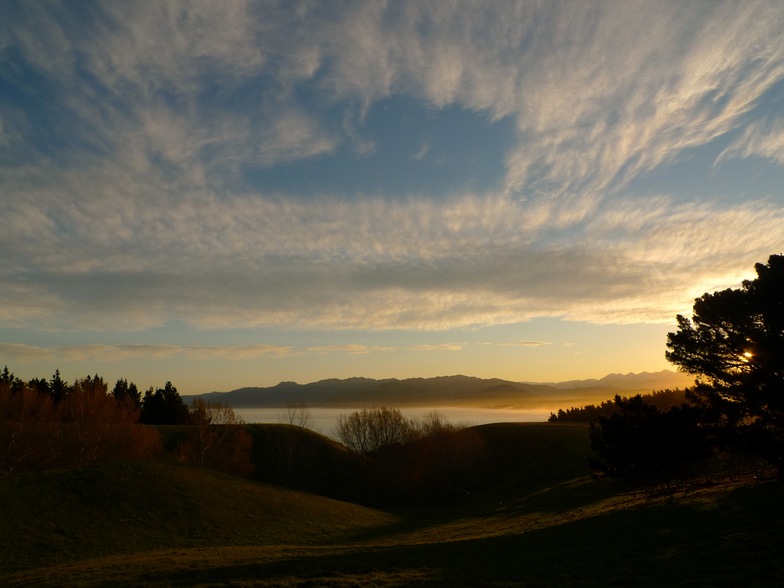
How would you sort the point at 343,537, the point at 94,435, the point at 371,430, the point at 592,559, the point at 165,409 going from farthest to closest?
the point at 165,409
the point at 371,430
the point at 94,435
the point at 343,537
the point at 592,559

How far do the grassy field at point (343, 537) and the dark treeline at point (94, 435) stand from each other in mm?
22261

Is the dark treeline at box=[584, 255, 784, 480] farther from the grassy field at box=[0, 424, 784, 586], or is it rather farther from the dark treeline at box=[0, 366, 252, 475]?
the dark treeline at box=[0, 366, 252, 475]

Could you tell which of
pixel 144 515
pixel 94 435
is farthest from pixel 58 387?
pixel 144 515

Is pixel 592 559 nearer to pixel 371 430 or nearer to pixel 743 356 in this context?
pixel 743 356

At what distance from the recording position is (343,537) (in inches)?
1638

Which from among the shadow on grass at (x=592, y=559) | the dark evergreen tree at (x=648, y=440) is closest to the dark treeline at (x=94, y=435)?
the shadow on grass at (x=592, y=559)

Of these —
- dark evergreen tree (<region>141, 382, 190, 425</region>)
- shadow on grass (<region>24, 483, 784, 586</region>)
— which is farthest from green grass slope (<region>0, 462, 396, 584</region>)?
dark evergreen tree (<region>141, 382, 190, 425</region>)

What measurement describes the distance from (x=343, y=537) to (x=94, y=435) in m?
47.2

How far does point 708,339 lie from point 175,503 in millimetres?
43736

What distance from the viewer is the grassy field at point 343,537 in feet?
57.4

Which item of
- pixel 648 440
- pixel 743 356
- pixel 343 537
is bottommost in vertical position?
pixel 343 537

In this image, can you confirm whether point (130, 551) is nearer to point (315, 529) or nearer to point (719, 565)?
point (315, 529)

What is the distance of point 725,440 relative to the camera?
2798 centimetres

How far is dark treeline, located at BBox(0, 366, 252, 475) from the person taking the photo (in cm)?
6475
